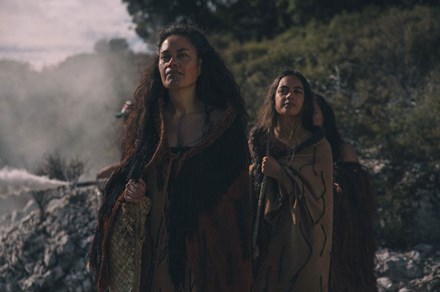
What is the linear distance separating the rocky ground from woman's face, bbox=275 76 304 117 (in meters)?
2.45

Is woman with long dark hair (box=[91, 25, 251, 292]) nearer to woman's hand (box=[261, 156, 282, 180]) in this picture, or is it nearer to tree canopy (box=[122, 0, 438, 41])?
woman's hand (box=[261, 156, 282, 180])

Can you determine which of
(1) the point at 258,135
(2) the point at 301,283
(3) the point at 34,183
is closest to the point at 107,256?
(2) the point at 301,283

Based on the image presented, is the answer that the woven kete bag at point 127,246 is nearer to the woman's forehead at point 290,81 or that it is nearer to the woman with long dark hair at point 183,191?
the woman with long dark hair at point 183,191

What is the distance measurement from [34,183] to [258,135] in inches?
107

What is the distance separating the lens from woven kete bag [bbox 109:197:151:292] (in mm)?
3672

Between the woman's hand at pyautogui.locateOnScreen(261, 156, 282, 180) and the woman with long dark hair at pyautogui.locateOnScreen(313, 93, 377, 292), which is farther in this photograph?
the woman with long dark hair at pyautogui.locateOnScreen(313, 93, 377, 292)

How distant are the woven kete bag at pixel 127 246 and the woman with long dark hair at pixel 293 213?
1446 mm

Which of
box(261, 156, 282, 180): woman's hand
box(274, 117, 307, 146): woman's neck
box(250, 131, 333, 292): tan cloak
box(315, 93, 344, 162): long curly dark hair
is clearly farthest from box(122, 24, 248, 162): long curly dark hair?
box(315, 93, 344, 162): long curly dark hair

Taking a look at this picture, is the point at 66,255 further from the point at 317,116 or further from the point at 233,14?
the point at 233,14

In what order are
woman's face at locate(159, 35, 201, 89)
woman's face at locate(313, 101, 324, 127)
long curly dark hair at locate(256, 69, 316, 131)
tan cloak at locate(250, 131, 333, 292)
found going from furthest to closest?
woman's face at locate(313, 101, 324, 127) → long curly dark hair at locate(256, 69, 316, 131) → tan cloak at locate(250, 131, 333, 292) → woman's face at locate(159, 35, 201, 89)

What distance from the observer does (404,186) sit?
8578 mm

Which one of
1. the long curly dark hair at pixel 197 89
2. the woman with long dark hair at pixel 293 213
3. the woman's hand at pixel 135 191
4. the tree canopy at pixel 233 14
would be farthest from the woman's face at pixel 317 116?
the tree canopy at pixel 233 14

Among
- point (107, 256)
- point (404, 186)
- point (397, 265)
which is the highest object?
point (107, 256)

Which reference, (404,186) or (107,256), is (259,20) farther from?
(107,256)
